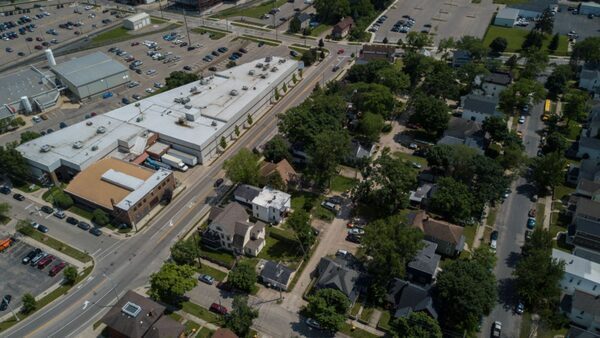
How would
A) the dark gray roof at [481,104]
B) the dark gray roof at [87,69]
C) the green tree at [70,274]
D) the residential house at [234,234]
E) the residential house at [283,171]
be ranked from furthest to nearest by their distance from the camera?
the dark gray roof at [87,69] < the dark gray roof at [481,104] < the residential house at [283,171] < the residential house at [234,234] < the green tree at [70,274]

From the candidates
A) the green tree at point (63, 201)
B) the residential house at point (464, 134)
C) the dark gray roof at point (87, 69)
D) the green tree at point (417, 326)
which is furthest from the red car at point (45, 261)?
the residential house at point (464, 134)

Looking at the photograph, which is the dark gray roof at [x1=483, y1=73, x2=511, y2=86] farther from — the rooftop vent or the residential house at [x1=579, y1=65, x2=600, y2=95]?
the rooftop vent

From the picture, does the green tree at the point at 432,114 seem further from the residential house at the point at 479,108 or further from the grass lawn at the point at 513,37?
the grass lawn at the point at 513,37

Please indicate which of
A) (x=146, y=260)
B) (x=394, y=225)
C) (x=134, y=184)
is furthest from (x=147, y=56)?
(x=394, y=225)

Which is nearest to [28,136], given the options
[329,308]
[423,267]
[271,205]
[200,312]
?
[271,205]

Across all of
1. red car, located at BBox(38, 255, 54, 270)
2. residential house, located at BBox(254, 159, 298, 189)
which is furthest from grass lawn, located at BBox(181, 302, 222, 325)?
residential house, located at BBox(254, 159, 298, 189)

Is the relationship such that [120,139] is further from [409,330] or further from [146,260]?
[409,330]

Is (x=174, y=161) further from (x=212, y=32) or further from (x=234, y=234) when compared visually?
(x=212, y=32)
